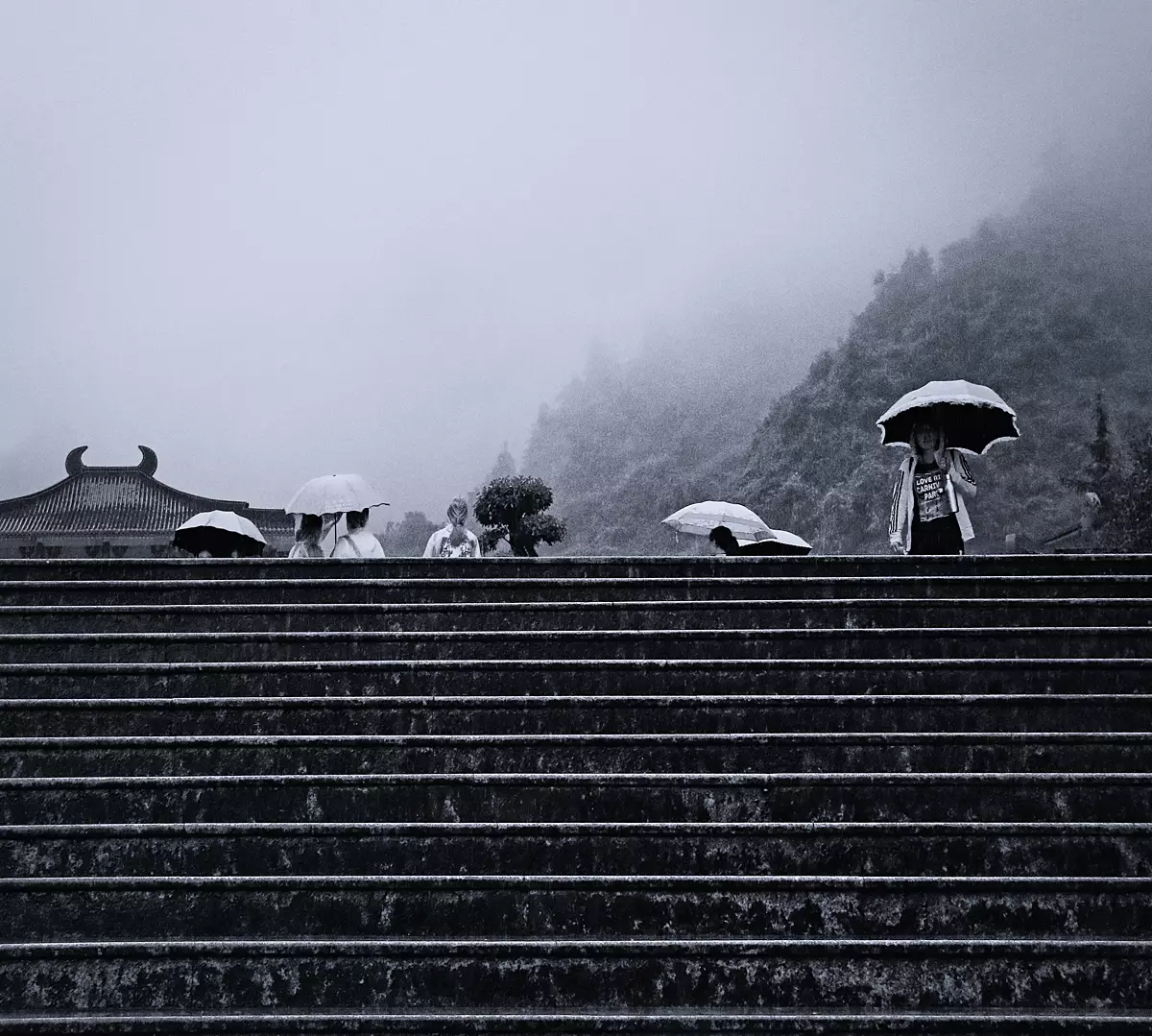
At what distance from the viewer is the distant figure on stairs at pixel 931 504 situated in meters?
8.34

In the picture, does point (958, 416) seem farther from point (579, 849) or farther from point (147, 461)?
point (147, 461)

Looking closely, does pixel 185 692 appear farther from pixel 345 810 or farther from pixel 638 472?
pixel 638 472

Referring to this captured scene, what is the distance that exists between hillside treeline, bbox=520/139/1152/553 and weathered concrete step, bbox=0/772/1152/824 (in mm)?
28672

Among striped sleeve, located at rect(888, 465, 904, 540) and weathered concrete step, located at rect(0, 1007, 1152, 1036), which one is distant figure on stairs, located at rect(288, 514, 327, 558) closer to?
striped sleeve, located at rect(888, 465, 904, 540)

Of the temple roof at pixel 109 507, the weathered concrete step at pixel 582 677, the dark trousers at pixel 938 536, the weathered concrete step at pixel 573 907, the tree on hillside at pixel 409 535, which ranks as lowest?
the weathered concrete step at pixel 573 907

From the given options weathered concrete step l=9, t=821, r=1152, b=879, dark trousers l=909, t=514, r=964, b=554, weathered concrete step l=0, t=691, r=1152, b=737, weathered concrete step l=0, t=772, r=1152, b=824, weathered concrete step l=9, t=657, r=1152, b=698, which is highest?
dark trousers l=909, t=514, r=964, b=554

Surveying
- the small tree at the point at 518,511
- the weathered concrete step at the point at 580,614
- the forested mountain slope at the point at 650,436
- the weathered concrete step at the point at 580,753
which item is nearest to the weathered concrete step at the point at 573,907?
the weathered concrete step at the point at 580,753

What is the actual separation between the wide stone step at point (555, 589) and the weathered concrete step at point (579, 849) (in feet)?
6.03

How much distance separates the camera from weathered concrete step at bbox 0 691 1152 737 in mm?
6387

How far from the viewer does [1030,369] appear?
41.8 m

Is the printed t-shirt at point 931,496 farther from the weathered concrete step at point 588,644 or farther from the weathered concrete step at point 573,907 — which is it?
the weathered concrete step at point 573,907

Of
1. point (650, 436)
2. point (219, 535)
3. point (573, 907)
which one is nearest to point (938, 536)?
point (573, 907)

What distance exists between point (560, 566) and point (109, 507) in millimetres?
19414

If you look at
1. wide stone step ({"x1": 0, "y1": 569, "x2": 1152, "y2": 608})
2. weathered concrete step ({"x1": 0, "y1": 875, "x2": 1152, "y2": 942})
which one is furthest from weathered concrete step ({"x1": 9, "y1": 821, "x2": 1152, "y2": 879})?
wide stone step ({"x1": 0, "y1": 569, "x2": 1152, "y2": 608})
